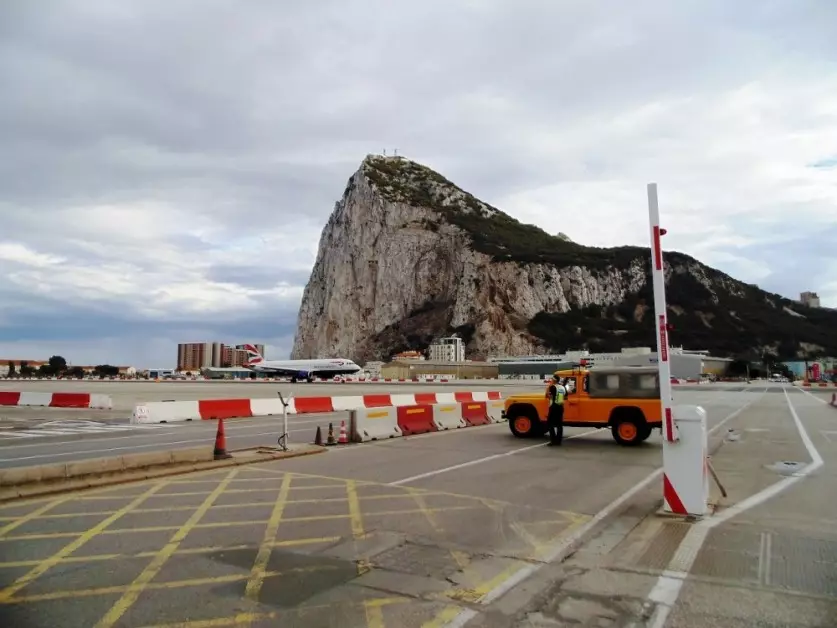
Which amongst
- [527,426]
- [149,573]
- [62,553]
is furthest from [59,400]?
[149,573]

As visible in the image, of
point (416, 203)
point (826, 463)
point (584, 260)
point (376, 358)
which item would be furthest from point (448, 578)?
point (584, 260)

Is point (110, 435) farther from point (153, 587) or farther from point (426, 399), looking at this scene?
point (153, 587)

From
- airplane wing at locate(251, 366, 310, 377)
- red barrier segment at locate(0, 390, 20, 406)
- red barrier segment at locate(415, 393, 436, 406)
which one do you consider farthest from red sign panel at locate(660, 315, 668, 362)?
airplane wing at locate(251, 366, 310, 377)

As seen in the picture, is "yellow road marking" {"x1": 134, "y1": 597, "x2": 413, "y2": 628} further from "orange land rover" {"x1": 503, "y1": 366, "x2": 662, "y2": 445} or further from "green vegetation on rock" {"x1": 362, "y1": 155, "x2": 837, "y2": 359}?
"green vegetation on rock" {"x1": 362, "y1": 155, "x2": 837, "y2": 359}

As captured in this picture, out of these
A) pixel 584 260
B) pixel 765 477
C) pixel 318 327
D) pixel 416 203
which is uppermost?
pixel 416 203

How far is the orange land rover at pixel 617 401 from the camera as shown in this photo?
582 inches

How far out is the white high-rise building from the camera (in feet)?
443

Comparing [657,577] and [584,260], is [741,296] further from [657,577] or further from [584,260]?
[657,577]

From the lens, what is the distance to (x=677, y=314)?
573ft

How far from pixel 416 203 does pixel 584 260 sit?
49986 mm

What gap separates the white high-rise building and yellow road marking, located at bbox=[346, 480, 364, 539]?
12375 cm

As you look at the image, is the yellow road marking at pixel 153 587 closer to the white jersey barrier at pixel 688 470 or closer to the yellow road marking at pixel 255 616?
the yellow road marking at pixel 255 616

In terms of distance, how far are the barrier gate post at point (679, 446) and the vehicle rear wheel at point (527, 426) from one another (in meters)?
8.51

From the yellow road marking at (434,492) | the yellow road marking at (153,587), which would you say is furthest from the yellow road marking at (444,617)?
the yellow road marking at (434,492)
